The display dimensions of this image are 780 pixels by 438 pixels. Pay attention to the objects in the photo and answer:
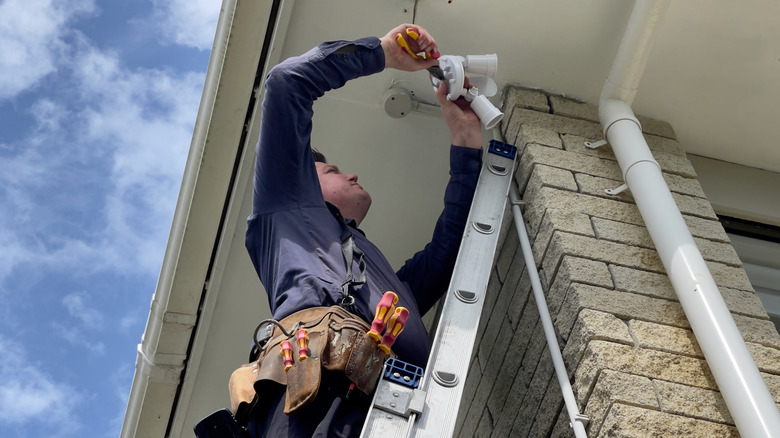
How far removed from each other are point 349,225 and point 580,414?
1.32 metres

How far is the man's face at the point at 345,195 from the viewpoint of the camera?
3.62m

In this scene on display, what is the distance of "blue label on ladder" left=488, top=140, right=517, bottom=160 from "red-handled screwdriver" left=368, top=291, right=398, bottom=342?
43.0 inches

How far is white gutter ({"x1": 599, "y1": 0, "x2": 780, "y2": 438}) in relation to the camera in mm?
2453

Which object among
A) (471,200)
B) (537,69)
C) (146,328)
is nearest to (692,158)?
(537,69)

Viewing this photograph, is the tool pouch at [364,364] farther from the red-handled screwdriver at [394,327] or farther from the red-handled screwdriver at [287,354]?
the red-handled screwdriver at [287,354]

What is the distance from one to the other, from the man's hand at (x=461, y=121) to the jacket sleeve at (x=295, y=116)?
0.40 m

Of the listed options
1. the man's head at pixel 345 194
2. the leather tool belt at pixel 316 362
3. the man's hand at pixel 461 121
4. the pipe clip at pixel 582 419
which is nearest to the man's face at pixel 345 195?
the man's head at pixel 345 194

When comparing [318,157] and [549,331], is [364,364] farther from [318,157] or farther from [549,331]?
[318,157]

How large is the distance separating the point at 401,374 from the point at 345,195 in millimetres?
1131

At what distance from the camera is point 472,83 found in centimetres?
362

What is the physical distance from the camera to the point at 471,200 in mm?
3621

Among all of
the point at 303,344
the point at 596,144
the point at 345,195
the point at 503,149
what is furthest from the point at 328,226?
the point at 596,144

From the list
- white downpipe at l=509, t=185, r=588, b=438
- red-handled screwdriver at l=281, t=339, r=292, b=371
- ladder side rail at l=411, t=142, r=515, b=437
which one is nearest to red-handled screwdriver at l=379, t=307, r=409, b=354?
ladder side rail at l=411, t=142, r=515, b=437

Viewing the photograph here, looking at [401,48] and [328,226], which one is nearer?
[328,226]
